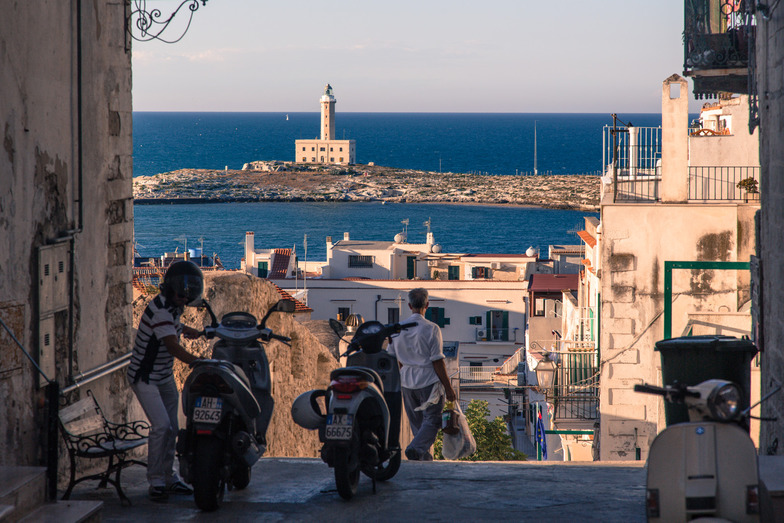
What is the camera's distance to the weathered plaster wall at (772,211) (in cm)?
706

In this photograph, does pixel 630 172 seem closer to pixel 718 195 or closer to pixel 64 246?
pixel 718 195

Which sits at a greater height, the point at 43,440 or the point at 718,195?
the point at 718,195

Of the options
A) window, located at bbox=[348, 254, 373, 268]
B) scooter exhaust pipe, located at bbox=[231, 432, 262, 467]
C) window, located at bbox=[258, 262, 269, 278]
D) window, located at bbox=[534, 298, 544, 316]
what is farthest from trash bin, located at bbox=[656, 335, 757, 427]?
window, located at bbox=[258, 262, 269, 278]

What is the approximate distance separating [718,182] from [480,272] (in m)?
39.0

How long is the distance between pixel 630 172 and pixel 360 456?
13.9 meters

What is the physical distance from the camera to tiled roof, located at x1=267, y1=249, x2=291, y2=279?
184ft

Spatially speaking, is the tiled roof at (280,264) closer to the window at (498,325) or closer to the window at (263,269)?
the window at (263,269)

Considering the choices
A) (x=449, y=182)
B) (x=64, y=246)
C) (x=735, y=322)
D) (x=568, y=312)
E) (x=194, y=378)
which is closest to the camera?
(x=194, y=378)

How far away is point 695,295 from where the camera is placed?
15.5 metres

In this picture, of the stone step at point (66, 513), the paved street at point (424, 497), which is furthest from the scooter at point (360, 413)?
the stone step at point (66, 513)

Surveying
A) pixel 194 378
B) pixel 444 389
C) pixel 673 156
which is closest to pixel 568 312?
pixel 673 156

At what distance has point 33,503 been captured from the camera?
17.3ft

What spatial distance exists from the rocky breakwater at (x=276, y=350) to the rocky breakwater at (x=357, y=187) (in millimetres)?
137283

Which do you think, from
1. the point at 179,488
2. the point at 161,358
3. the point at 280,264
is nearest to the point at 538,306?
the point at 280,264
